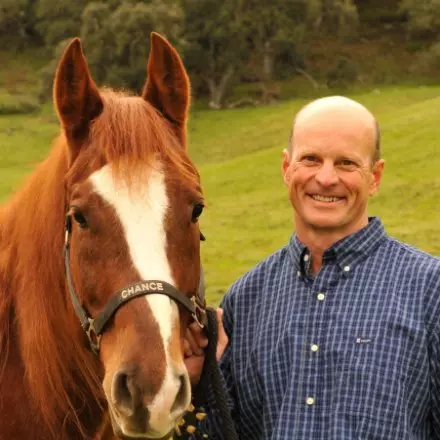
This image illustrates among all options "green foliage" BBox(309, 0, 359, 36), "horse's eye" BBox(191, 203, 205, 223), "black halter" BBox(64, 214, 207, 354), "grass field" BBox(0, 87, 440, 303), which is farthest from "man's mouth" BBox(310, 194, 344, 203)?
"green foliage" BBox(309, 0, 359, 36)

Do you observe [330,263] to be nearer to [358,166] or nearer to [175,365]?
[358,166]

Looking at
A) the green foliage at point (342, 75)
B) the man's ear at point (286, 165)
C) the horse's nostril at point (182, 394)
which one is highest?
the man's ear at point (286, 165)

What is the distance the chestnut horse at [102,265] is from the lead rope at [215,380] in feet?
0.74

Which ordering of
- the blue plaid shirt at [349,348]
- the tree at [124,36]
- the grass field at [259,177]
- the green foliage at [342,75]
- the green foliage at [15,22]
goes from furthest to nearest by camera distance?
the green foliage at [15,22], the green foliage at [342,75], the tree at [124,36], the grass field at [259,177], the blue plaid shirt at [349,348]

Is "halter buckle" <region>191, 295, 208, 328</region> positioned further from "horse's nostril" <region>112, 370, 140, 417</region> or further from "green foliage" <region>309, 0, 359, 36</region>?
"green foliage" <region>309, 0, 359, 36</region>

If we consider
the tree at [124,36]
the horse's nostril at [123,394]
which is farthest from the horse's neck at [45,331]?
the tree at [124,36]

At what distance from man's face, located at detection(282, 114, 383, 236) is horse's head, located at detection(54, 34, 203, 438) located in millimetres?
443

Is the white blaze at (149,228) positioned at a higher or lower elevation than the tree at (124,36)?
higher

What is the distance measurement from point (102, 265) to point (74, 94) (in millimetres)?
745

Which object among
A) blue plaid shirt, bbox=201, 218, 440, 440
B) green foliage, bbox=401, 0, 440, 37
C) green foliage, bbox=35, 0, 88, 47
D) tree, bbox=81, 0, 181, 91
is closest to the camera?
blue plaid shirt, bbox=201, 218, 440, 440

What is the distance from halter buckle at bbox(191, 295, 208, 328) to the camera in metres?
2.87

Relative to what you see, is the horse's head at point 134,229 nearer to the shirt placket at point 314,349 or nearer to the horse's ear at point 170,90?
the horse's ear at point 170,90

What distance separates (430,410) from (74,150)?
171 centimetres

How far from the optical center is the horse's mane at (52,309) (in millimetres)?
3066
